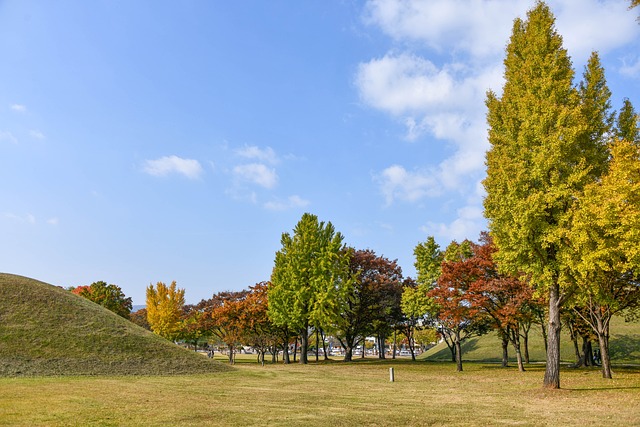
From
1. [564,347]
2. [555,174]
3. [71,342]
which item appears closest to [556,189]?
[555,174]

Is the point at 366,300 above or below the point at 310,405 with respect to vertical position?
above

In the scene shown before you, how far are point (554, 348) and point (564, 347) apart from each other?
42.6m

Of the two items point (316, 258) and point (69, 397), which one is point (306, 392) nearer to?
point (69, 397)

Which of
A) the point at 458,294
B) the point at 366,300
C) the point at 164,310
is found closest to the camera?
the point at 458,294

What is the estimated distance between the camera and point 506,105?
87.2 ft

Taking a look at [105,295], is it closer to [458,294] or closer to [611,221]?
[458,294]

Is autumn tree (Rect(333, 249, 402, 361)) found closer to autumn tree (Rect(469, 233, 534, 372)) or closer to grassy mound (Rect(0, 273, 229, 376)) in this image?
autumn tree (Rect(469, 233, 534, 372))

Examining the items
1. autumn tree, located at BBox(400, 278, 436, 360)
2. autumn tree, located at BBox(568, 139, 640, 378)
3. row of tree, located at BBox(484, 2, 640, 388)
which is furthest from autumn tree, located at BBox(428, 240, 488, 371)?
autumn tree, located at BBox(568, 139, 640, 378)

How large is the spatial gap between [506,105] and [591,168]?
6.06 m

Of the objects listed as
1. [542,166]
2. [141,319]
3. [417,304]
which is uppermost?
[542,166]

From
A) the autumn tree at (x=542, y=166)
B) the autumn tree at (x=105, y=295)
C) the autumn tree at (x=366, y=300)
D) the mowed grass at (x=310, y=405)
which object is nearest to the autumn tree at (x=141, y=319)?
the autumn tree at (x=105, y=295)

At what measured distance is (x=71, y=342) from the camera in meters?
37.1

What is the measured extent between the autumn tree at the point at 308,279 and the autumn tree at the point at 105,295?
36192 mm

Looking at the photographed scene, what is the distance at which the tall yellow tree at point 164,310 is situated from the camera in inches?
2980
